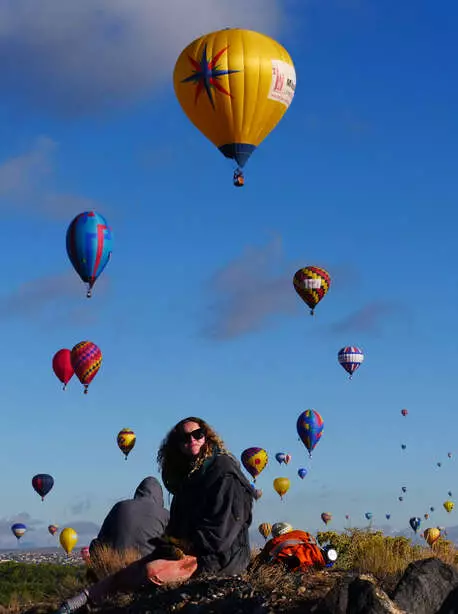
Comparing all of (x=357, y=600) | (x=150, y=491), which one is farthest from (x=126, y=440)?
(x=357, y=600)

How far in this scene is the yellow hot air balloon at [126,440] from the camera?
62438 mm

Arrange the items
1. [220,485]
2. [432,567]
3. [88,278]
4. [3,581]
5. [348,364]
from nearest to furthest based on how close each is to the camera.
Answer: [432,567], [220,485], [3,581], [88,278], [348,364]

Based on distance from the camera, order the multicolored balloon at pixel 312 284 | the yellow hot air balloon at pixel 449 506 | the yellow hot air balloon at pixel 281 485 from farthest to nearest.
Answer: the yellow hot air balloon at pixel 449 506
the yellow hot air balloon at pixel 281 485
the multicolored balloon at pixel 312 284

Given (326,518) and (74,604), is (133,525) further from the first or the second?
(326,518)

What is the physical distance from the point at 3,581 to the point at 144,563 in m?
14.7

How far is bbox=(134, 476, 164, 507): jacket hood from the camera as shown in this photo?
41.9ft

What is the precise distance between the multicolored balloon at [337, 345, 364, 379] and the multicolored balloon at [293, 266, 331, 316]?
9.82 meters

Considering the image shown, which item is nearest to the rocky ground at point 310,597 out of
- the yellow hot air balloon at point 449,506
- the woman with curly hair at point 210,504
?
the woman with curly hair at point 210,504

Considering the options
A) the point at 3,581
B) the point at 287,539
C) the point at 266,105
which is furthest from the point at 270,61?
the point at 287,539

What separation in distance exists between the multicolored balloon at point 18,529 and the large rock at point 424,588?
7476 cm

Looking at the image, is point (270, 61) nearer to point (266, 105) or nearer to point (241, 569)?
point (266, 105)

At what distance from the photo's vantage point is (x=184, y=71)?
31.6 meters

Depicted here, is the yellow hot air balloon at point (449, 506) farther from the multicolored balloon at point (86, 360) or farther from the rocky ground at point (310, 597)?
the rocky ground at point (310, 597)

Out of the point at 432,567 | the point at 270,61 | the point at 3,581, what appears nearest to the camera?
the point at 432,567
